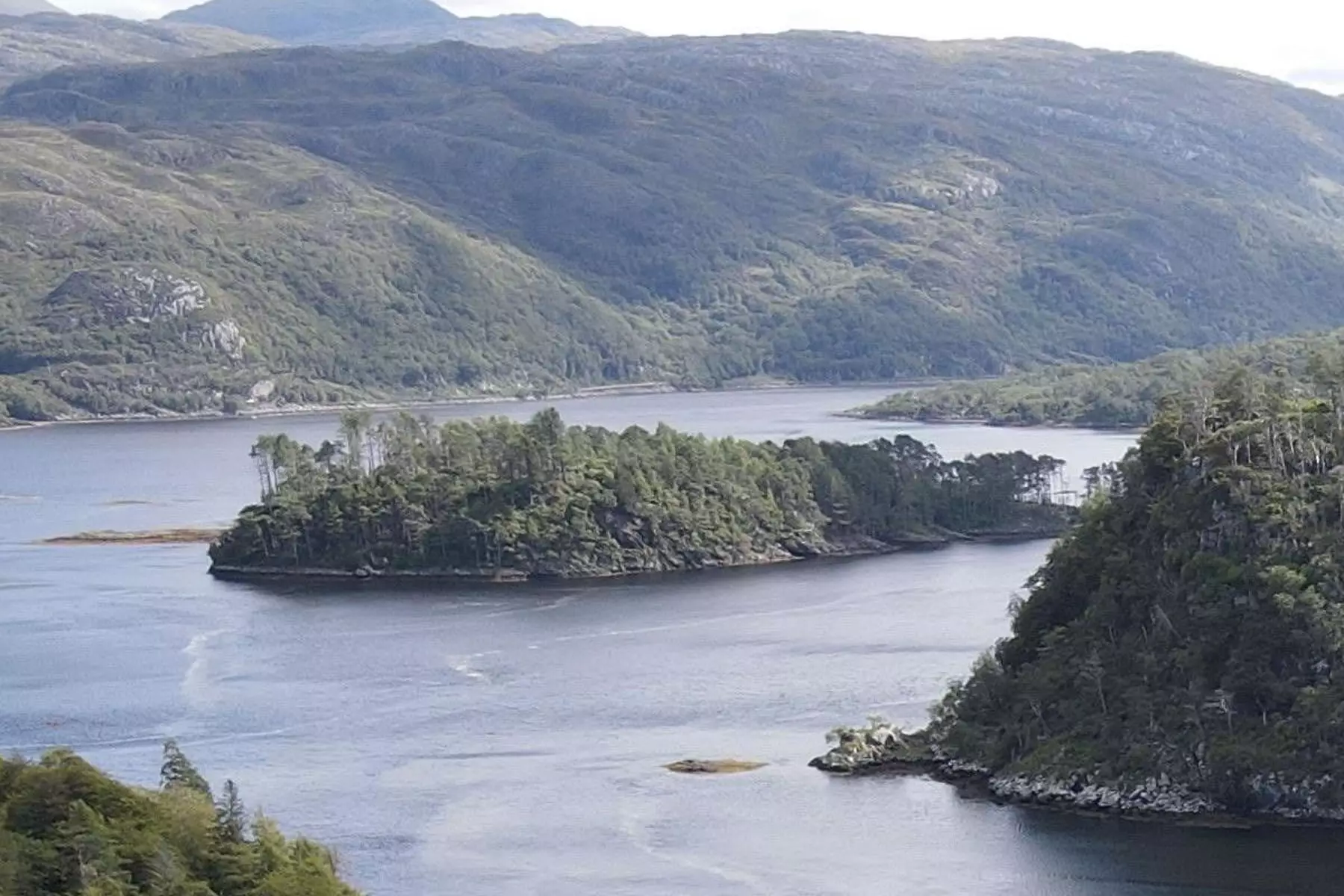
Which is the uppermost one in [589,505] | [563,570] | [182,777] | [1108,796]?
[589,505]

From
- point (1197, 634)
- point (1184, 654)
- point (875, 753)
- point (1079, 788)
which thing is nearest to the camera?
point (1079, 788)

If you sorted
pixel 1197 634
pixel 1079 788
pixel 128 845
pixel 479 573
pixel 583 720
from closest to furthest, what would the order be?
1. pixel 128 845
2. pixel 1079 788
3. pixel 1197 634
4. pixel 583 720
5. pixel 479 573

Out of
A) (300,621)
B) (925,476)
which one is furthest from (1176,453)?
(925,476)

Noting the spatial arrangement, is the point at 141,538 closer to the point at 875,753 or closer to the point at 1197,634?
the point at 875,753

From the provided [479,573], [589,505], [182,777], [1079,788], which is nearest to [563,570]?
[479,573]

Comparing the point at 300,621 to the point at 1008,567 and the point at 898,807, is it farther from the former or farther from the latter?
the point at 898,807

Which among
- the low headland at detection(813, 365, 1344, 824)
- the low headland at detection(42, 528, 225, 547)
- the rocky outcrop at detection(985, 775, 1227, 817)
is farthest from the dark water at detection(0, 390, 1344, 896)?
the low headland at detection(42, 528, 225, 547)

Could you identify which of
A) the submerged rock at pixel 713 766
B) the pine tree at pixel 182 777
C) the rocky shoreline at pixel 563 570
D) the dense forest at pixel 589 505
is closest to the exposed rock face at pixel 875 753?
the submerged rock at pixel 713 766
